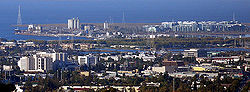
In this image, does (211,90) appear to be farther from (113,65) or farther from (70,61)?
(70,61)

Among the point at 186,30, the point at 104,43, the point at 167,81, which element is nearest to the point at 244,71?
the point at 167,81

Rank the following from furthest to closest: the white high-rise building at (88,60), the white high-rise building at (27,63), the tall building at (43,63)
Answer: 1. the white high-rise building at (88,60)
2. the white high-rise building at (27,63)
3. the tall building at (43,63)

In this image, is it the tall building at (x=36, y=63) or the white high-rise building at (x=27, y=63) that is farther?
the white high-rise building at (x=27, y=63)

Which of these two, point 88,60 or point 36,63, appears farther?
point 88,60

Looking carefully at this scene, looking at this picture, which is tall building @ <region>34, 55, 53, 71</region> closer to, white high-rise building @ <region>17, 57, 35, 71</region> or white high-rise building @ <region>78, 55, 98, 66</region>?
white high-rise building @ <region>17, 57, 35, 71</region>

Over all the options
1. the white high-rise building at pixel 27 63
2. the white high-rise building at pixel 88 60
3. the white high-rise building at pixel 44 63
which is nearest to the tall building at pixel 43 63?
the white high-rise building at pixel 44 63

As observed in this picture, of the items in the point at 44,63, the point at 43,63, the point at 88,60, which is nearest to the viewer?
the point at 44,63

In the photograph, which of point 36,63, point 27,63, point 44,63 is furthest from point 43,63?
point 27,63

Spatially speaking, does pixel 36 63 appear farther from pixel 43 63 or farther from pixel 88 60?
pixel 88 60

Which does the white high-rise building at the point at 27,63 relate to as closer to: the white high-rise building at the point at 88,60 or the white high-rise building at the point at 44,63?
the white high-rise building at the point at 44,63

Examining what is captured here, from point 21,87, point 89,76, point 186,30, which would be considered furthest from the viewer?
point 186,30

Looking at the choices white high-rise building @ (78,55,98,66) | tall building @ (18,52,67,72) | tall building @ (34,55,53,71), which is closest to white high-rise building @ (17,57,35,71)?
tall building @ (18,52,67,72)
